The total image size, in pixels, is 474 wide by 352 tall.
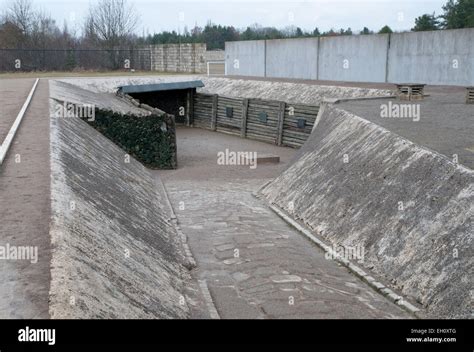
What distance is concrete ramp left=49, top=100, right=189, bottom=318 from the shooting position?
215 inches

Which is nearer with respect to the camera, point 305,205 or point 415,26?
point 305,205

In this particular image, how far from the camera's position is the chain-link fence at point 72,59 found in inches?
1778

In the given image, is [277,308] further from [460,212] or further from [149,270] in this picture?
[460,212]

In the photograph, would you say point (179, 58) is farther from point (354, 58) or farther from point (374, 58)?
point (374, 58)

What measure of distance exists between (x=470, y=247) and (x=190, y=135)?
73.0 feet

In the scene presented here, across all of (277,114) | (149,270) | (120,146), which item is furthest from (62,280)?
(277,114)

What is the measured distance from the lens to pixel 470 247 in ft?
24.0

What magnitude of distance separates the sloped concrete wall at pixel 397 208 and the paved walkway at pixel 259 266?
0.51 meters

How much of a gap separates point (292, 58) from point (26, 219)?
2987 cm

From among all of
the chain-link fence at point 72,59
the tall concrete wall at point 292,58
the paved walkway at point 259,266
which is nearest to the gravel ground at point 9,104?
the paved walkway at point 259,266

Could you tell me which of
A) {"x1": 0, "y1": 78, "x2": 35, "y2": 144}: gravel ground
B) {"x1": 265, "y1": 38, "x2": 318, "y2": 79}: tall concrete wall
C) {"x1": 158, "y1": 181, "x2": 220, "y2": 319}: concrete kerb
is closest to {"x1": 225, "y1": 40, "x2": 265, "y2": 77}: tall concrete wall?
{"x1": 265, "y1": 38, "x2": 318, "y2": 79}: tall concrete wall

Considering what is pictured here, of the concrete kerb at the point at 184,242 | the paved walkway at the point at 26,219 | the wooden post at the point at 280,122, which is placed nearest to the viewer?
the paved walkway at the point at 26,219

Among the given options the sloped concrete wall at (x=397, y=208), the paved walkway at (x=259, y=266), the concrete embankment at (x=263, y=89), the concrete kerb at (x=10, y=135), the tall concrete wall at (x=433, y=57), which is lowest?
the paved walkway at (x=259, y=266)

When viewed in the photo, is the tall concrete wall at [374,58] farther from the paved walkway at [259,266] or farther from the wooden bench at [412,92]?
the paved walkway at [259,266]
